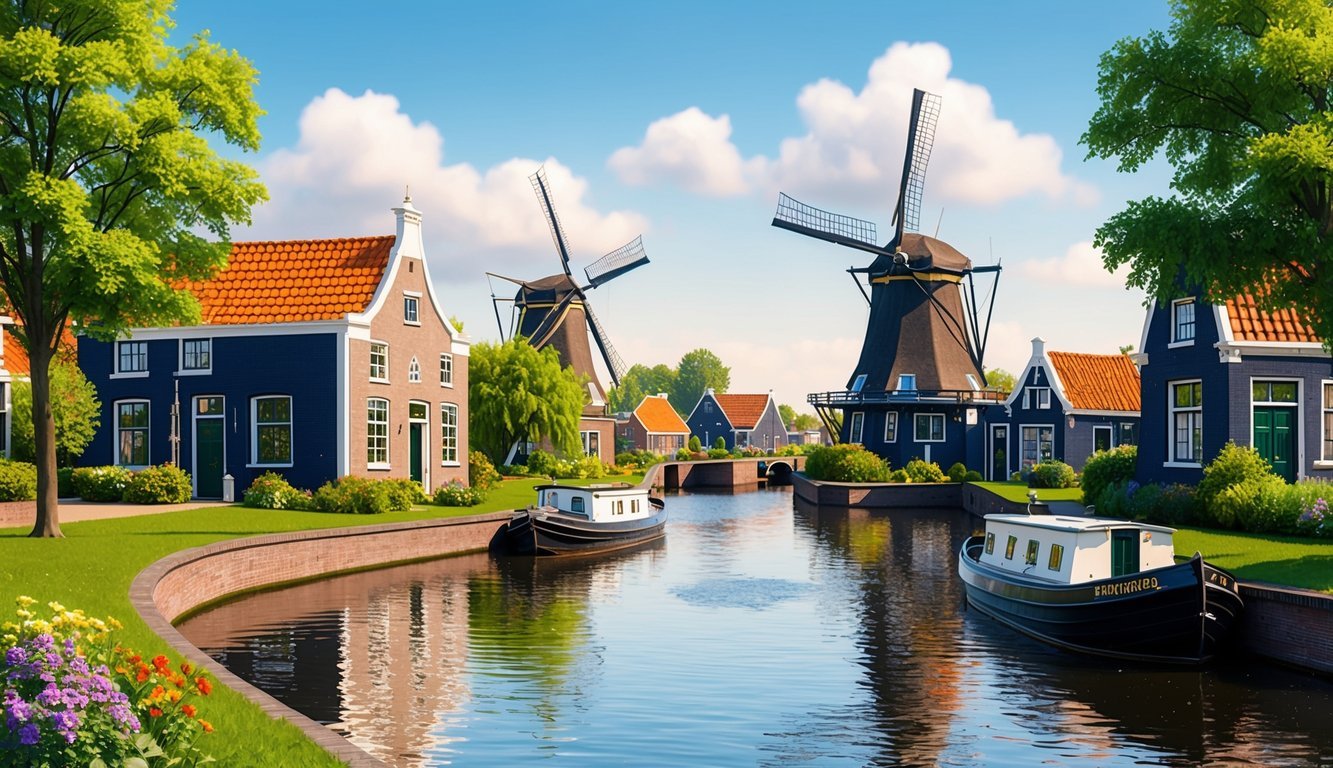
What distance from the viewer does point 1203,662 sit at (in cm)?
1867

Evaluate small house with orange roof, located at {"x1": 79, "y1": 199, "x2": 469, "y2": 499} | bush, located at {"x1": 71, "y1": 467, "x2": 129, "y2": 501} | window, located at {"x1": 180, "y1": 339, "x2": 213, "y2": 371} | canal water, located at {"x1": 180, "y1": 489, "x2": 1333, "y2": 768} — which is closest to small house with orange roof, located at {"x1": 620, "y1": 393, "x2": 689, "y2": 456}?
small house with orange roof, located at {"x1": 79, "y1": 199, "x2": 469, "y2": 499}

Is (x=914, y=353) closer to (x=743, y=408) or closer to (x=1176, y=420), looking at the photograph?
(x=1176, y=420)

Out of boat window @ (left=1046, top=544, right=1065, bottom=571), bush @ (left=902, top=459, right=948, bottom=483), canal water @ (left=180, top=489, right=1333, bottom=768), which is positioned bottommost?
canal water @ (left=180, top=489, right=1333, bottom=768)

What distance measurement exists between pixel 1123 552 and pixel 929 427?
1801 inches

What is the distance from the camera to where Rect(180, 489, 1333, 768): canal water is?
1388cm

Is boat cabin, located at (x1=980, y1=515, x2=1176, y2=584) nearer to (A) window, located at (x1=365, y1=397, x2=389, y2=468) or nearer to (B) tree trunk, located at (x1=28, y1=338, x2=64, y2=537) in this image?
(B) tree trunk, located at (x1=28, y1=338, x2=64, y2=537)

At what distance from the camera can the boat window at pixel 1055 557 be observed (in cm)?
2094

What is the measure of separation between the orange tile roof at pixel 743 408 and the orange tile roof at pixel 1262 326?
291 ft

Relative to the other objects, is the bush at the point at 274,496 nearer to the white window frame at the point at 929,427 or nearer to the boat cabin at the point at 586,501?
the boat cabin at the point at 586,501

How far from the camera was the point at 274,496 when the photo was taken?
115ft

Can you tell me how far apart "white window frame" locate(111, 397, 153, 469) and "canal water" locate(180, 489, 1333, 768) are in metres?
14.7

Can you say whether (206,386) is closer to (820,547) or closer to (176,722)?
(820,547)

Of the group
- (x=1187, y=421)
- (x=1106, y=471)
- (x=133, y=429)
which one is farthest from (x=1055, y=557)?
(x=133, y=429)

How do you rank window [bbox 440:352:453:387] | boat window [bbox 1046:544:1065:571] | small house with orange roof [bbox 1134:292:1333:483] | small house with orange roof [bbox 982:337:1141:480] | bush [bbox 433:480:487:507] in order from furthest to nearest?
small house with orange roof [bbox 982:337:1141:480] < window [bbox 440:352:453:387] < bush [bbox 433:480:487:507] < small house with orange roof [bbox 1134:292:1333:483] < boat window [bbox 1046:544:1065:571]
